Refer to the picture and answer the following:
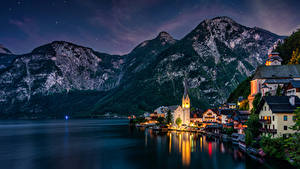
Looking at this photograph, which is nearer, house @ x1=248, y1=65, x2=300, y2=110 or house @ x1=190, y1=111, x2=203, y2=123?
house @ x1=248, y1=65, x2=300, y2=110

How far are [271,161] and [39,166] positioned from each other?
56.5 meters

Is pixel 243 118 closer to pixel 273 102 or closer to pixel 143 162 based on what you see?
pixel 273 102

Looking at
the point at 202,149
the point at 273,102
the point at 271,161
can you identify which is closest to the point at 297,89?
the point at 273,102

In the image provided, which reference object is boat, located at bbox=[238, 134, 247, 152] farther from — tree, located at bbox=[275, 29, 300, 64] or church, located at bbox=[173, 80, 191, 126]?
tree, located at bbox=[275, 29, 300, 64]

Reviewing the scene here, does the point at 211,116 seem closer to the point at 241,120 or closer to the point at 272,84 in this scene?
the point at 272,84

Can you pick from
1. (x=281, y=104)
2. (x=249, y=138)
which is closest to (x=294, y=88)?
(x=281, y=104)

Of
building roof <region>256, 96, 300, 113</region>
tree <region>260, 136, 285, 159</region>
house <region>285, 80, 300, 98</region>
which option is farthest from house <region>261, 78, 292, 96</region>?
tree <region>260, 136, 285, 159</region>

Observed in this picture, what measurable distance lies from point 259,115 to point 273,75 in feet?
130

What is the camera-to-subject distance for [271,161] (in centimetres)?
4906

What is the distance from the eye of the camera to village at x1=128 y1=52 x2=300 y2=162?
2116 inches

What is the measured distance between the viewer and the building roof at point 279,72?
92750mm

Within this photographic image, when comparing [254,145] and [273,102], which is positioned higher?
[273,102]

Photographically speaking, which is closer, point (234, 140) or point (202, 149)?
point (202, 149)

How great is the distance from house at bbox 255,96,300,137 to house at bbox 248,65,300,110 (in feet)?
109
